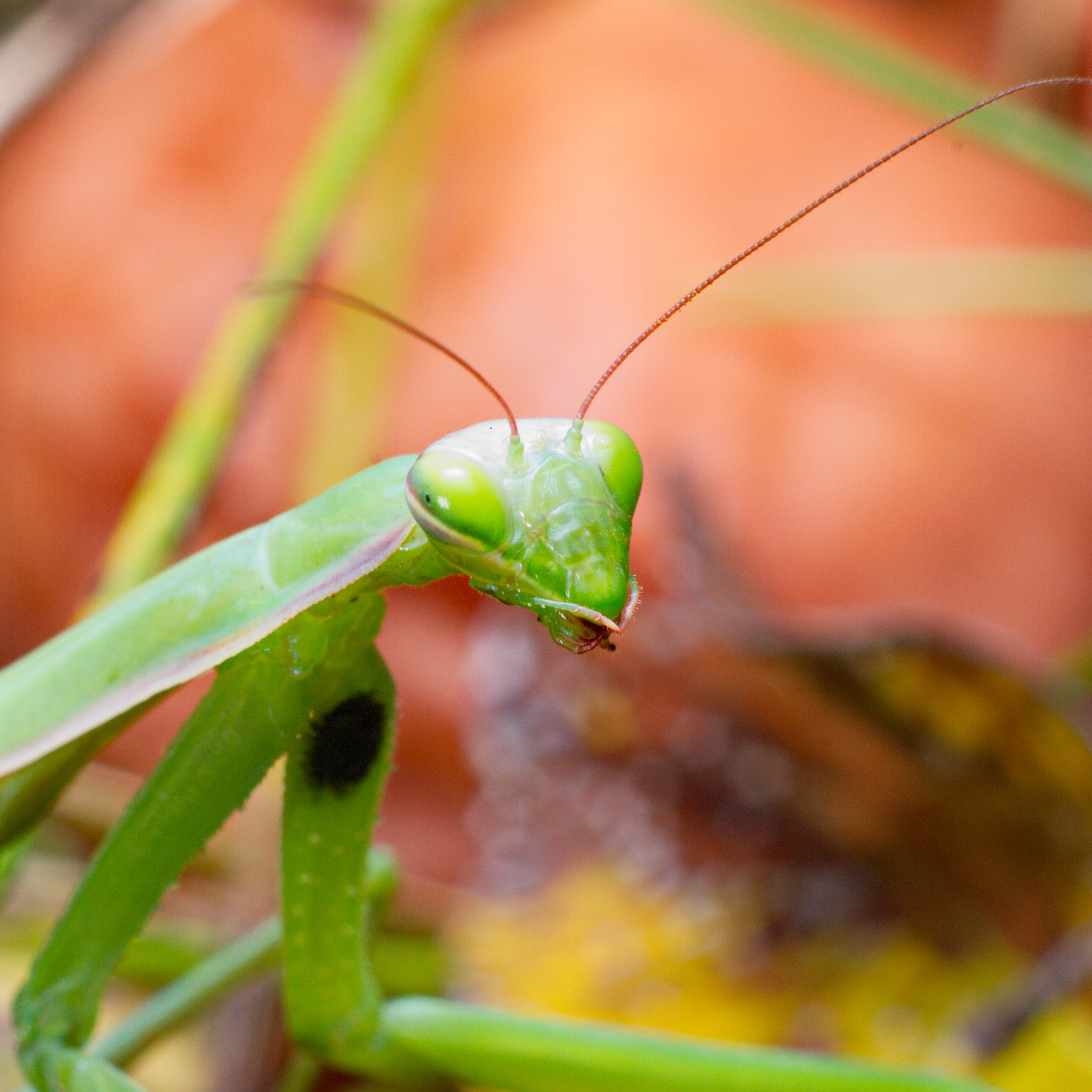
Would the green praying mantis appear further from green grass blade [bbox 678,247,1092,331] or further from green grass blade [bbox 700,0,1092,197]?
green grass blade [bbox 678,247,1092,331]

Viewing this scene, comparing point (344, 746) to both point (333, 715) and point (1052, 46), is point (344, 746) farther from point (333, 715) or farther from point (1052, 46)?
point (1052, 46)

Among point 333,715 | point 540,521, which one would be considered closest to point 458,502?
point 540,521

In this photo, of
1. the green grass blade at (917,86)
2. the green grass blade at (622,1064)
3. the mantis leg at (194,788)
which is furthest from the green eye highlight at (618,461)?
the green grass blade at (917,86)

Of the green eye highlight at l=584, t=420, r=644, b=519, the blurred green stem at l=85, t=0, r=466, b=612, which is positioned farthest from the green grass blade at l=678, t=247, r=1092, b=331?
the green eye highlight at l=584, t=420, r=644, b=519

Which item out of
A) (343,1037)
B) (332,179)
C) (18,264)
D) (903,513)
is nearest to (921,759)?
(903,513)

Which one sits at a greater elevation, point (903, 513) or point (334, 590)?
point (334, 590)

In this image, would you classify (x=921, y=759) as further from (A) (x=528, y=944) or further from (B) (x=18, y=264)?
(B) (x=18, y=264)

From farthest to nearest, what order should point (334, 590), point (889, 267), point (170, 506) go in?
1. point (889, 267)
2. point (170, 506)
3. point (334, 590)
